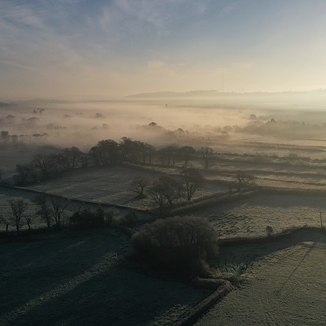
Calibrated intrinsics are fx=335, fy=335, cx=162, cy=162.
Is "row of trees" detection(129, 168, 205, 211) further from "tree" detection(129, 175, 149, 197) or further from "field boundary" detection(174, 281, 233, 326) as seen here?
"field boundary" detection(174, 281, 233, 326)

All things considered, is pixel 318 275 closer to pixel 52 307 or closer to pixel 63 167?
pixel 52 307

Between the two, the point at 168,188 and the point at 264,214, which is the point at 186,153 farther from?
the point at 264,214

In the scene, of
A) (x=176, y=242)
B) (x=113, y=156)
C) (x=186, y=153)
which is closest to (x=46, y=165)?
(x=113, y=156)

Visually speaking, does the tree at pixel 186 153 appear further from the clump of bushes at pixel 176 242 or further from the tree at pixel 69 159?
the clump of bushes at pixel 176 242

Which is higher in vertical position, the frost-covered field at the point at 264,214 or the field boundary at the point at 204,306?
the frost-covered field at the point at 264,214

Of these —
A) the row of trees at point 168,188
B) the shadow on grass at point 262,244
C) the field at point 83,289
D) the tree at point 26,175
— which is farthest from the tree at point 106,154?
the shadow on grass at point 262,244

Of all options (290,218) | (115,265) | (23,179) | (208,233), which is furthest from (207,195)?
(23,179)
